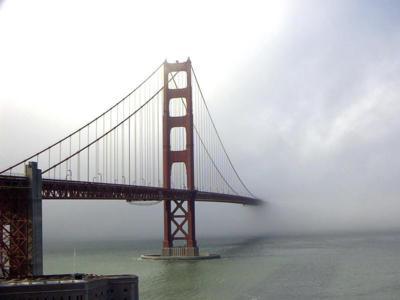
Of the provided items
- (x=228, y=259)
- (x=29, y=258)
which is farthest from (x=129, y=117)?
(x=29, y=258)

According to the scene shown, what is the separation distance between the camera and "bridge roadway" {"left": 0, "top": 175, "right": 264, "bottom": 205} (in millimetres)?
34719

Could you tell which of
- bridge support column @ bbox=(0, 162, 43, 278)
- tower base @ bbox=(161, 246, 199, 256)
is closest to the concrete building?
bridge support column @ bbox=(0, 162, 43, 278)

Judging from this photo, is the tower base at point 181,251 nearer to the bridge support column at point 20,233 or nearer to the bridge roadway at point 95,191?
the bridge roadway at point 95,191

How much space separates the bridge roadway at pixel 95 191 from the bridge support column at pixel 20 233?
1.34ft

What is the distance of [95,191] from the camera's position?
159 ft

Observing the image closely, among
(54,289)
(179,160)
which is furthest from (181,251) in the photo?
(54,289)

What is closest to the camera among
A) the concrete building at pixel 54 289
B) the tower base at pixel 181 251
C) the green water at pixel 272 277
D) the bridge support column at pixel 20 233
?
the concrete building at pixel 54 289

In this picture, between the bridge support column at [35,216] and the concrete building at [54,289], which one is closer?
the concrete building at [54,289]

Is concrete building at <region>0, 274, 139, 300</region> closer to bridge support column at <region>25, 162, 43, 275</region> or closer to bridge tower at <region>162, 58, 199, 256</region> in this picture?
bridge support column at <region>25, 162, 43, 275</region>

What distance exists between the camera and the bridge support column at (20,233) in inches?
1325

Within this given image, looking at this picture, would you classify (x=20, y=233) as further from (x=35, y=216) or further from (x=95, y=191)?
(x=95, y=191)

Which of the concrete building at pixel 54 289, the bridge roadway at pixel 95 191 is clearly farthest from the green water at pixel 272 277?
the concrete building at pixel 54 289

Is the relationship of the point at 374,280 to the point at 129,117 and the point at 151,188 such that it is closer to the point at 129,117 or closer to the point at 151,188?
the point at 151,188

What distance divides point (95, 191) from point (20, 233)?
1470cm
